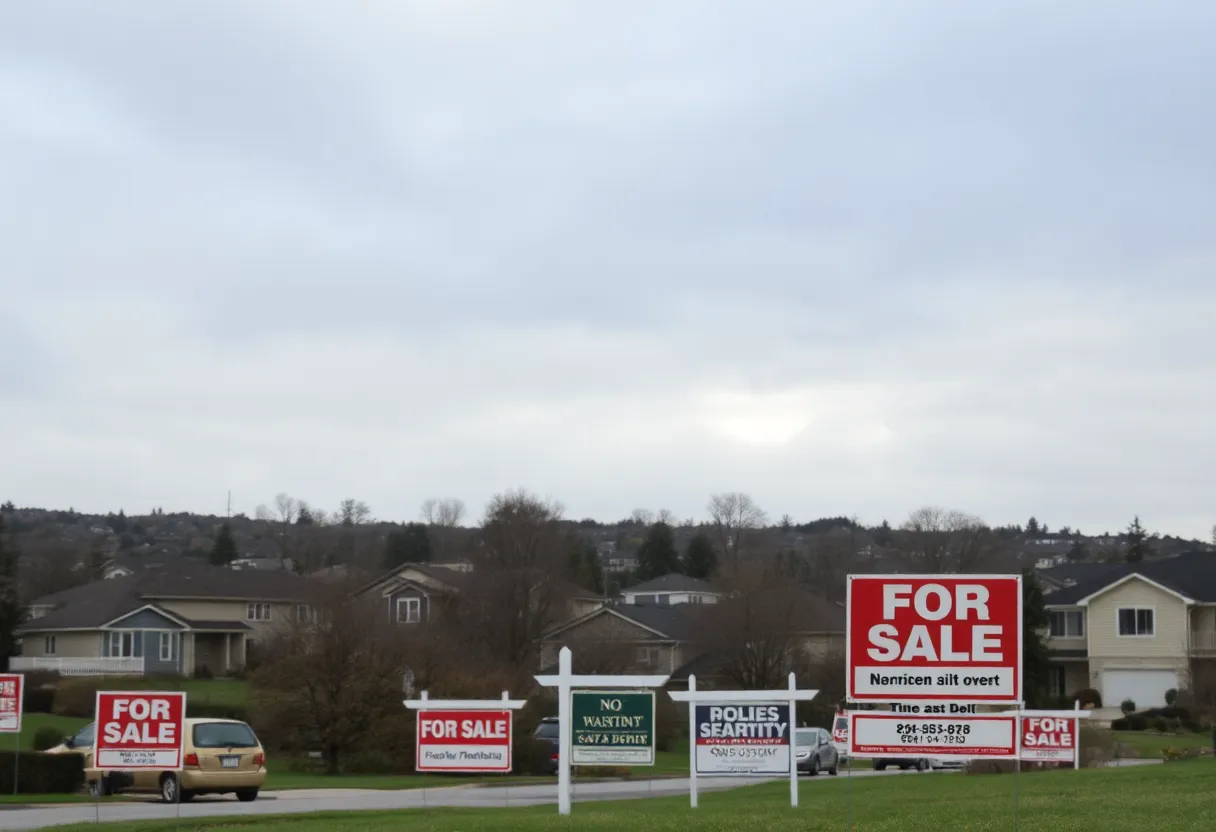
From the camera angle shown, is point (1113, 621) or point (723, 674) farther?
point (1113, 621)

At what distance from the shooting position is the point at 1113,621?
6819cm

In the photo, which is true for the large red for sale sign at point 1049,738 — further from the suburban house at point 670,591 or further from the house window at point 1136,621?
the suburban house at point 670,591

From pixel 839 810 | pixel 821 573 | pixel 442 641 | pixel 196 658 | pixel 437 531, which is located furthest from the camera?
pixel 437 531

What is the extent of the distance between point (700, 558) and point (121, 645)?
178 feet

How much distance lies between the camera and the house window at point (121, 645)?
72.3 metres

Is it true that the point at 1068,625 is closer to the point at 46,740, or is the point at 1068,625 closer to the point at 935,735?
the point at 46,740

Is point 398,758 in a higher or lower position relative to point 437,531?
lower

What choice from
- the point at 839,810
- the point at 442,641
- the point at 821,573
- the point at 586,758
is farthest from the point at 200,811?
the point at 821,573

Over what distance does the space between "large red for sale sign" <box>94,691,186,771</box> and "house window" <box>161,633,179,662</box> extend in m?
58.1

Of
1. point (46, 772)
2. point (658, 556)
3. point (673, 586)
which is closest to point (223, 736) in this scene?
point (46, 772)

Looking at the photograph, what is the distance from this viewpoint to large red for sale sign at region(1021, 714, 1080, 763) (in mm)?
29078

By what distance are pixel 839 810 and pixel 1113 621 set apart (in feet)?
178

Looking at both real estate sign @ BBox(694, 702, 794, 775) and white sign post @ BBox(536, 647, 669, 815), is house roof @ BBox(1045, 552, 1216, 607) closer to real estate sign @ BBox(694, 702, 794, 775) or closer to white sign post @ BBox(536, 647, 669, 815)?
real estate sign @ BBox(694, 702, 794, 775)

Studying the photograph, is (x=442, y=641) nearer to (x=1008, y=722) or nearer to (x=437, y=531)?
(x=1008, y=722)
